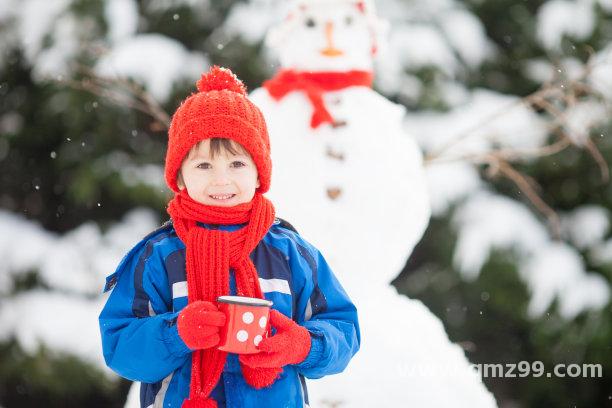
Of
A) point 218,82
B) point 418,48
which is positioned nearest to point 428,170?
point 418,48

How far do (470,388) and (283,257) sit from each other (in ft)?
2.51

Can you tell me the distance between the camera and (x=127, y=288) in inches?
45.5

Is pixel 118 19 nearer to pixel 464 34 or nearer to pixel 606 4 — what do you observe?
pixel 464 34

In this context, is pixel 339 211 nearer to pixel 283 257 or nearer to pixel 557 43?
pixel 283 257

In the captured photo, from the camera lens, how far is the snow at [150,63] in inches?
124

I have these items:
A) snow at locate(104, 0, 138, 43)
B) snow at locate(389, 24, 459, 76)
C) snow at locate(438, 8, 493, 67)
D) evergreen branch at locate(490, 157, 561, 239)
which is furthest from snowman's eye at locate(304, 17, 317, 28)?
snow at locate(438, 8, 493, 67)

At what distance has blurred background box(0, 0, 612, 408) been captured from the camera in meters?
3.18

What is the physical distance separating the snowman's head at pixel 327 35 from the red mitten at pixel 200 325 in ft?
3.21

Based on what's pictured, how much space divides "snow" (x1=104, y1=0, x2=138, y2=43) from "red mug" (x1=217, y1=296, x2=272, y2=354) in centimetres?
244

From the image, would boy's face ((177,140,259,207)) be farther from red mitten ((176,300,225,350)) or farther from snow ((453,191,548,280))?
snow ((453,191,548,280))

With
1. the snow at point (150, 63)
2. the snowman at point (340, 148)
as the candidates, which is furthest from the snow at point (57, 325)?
the snowman at point (340, 148)

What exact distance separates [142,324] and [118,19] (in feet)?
7.85

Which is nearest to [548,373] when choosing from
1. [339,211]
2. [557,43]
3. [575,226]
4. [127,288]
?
[575,226]

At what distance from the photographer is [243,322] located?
1027 mm
